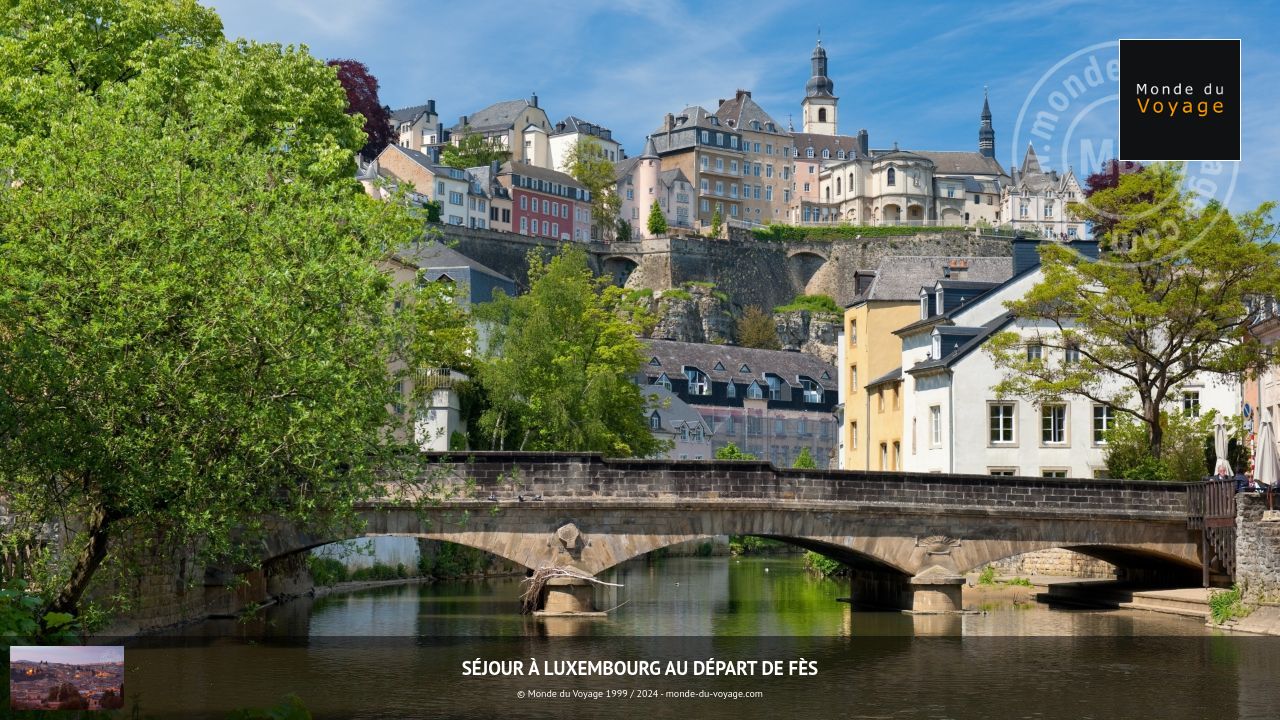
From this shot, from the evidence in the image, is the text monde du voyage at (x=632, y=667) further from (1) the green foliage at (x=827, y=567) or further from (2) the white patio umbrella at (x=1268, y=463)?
(1) the green foliage at (x=827, y=567)

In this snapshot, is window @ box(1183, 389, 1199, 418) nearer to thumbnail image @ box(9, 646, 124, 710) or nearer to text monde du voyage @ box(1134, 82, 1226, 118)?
text monde du voyage @ box(1134, 82, 1226, 118)

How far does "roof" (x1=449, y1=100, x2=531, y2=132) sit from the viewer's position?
155125mm

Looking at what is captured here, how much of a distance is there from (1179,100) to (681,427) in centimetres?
5957

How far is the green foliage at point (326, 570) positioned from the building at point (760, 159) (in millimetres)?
117096

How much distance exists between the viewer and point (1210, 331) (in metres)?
39.1

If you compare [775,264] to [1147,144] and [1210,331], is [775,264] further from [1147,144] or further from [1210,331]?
[1147,144]

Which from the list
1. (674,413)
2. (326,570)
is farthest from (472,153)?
(326,570)

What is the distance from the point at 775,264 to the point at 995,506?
101294 millimetres

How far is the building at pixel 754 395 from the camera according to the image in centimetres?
9331

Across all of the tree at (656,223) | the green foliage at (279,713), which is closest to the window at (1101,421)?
the green foliage at (279,713)

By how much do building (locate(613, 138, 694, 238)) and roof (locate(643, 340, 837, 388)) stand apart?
1921 inches

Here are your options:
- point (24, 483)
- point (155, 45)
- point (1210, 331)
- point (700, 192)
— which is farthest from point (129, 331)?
point (700, 192)

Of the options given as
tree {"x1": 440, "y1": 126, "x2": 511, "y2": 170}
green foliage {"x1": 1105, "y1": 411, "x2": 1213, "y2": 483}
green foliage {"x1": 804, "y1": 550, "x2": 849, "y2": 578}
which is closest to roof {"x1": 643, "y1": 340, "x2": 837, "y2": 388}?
green foliage {"x1": 804, "y1": 550, "x2": 849, "y2": 578}

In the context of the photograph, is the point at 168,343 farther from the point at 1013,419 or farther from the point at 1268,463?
the point at 1013,419
